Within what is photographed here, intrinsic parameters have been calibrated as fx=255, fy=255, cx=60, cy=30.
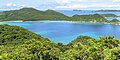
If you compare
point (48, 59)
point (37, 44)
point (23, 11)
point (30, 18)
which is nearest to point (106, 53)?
point (48, 59)

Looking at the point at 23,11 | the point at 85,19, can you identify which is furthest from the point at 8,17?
the point at 85,19

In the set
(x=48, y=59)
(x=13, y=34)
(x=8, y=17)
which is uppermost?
(x=48, y=59)

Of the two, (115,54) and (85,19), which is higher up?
(115,54)

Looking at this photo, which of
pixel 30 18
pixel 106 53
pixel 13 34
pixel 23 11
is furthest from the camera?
pixel 23 11

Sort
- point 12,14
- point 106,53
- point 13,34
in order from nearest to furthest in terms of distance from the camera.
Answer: point 106,53
point 13,34
point 12,14

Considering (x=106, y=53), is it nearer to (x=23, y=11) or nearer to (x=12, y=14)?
(x=12, y=14)

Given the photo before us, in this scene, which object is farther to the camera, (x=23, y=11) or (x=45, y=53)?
(x=23, y=11)

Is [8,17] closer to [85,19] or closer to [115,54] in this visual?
[85,19]

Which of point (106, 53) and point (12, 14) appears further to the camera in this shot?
point (12, 14)

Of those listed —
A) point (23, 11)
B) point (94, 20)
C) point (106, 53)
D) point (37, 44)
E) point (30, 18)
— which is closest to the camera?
point (106, 53)
